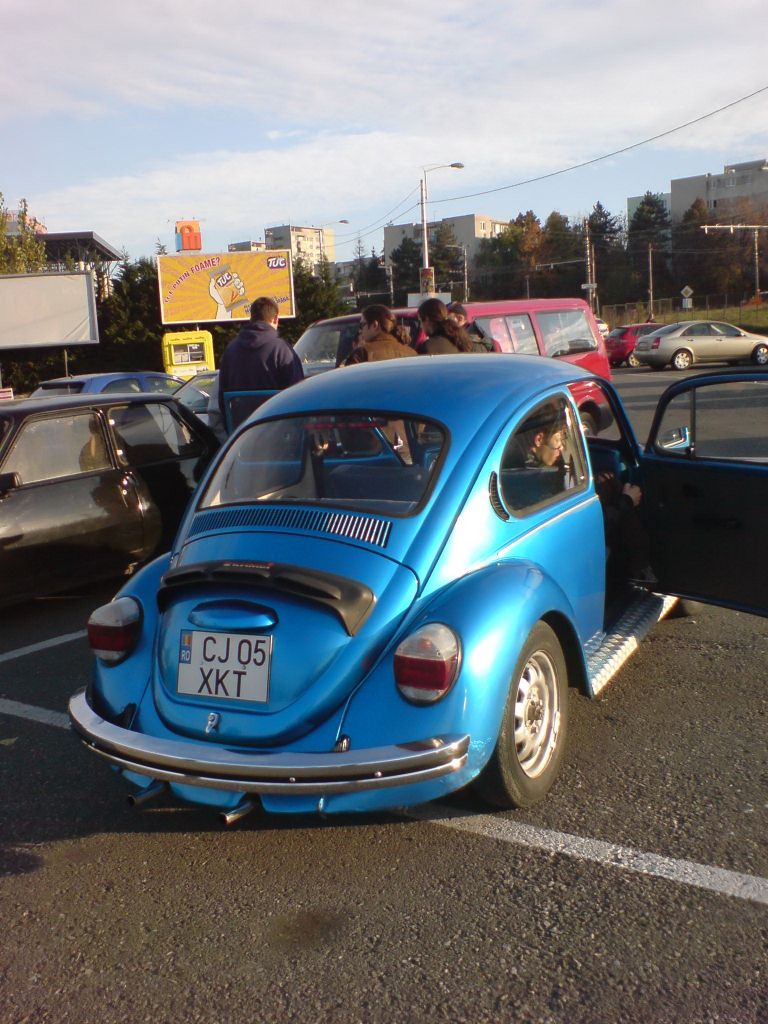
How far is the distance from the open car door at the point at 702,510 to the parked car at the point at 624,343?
104 ft

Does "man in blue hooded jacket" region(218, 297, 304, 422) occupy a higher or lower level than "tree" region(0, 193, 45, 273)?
lower

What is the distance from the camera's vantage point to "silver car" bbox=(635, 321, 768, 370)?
110 ft

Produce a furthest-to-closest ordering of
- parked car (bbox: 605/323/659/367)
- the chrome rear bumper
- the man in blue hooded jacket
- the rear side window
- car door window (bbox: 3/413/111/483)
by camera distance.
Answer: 1. parked car (bbox: 605/323/659/367)
2. the rear side window
3. the man in blue hooded jacket
4. car door window (bbox: 3/413/111/483)
5. the chrome rear bumper

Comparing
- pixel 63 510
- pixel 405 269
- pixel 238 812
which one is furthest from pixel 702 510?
pixel 405 269

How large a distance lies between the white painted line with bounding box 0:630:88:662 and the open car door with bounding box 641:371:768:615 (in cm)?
341

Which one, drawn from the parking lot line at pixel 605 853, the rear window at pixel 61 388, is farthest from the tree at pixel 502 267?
the parking lot line at pixel 605 853

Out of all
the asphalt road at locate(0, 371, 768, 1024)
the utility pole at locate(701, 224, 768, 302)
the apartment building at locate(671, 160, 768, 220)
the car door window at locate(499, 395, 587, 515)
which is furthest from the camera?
the apartment building at locate(671, 160, 768, 220)

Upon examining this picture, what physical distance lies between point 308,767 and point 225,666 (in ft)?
1.64

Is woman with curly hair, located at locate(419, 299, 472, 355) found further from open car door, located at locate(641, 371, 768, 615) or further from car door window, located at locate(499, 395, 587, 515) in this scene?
car door window, located at locate(499, 395, 587, 515)

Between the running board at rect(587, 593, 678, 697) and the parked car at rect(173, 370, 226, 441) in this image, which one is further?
the parked car at rect(173, 370, 226, 441)

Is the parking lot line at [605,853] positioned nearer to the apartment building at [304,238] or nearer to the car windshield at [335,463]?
the car windshield at [335,463]

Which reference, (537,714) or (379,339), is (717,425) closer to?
(379,339)

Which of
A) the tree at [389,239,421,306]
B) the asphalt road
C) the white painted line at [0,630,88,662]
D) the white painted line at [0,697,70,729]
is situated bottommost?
the asphalt road

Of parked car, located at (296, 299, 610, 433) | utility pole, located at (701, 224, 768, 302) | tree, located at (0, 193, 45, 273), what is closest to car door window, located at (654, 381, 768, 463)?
parked car, located at (296, 299, 610, 433)
